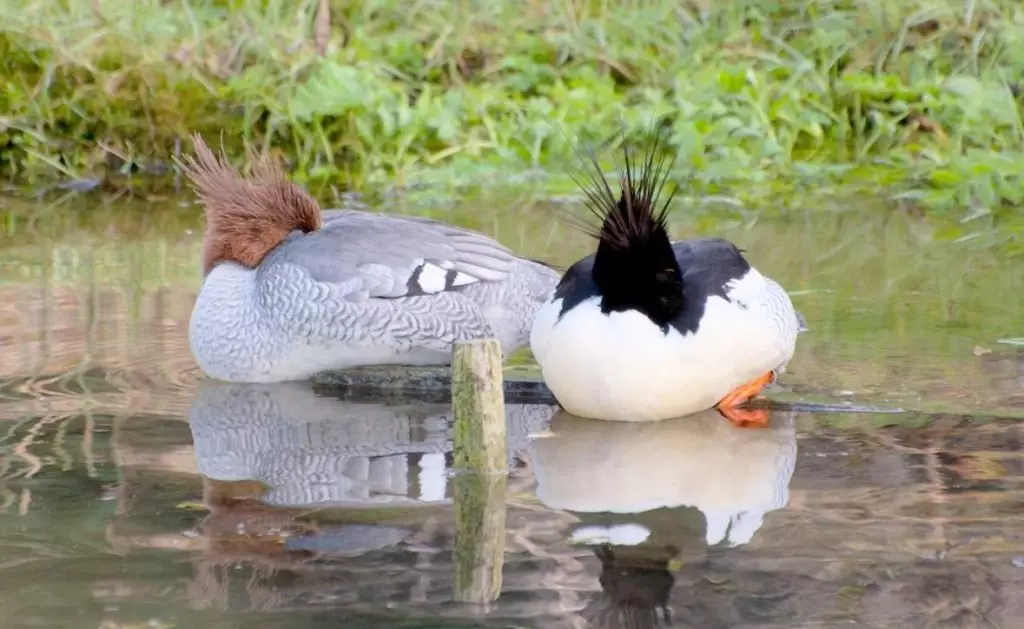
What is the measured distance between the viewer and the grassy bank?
10188mm

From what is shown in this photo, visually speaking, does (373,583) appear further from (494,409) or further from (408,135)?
(408,135)

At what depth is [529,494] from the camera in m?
4.74

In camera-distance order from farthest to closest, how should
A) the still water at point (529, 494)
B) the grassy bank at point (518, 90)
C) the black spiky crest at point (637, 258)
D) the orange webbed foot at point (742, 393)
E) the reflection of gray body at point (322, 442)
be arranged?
the grassy bank at point (518, 90)
the orange webbed foot at point (742, 393)
the black spiky crest at point (637, 258)
the reflection of gray body at point (322, 442)
the still water at point (529, 494)

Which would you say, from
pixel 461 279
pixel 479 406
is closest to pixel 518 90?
pixel 461 279

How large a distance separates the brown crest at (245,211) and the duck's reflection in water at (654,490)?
1.45 meters

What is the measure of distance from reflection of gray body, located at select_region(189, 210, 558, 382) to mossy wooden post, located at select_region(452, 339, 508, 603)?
1276mm

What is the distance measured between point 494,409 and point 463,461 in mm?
246

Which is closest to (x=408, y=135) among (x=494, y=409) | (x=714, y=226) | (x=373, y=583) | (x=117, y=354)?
(x=714, y=226)

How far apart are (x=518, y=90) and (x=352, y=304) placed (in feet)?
17.6

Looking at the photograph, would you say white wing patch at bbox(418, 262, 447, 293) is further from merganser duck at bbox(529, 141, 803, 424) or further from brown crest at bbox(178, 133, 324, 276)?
merganser duck at bbox(529, 141, 803, 424)

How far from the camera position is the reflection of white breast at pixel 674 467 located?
15.2ft

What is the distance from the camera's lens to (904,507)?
4.57 m

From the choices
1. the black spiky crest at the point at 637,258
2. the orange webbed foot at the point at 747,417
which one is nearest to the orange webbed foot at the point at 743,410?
the orange webbed foot at the point at 747,417

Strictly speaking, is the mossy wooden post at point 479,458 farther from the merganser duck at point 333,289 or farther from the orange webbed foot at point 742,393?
the merganser duck at point 333,289
